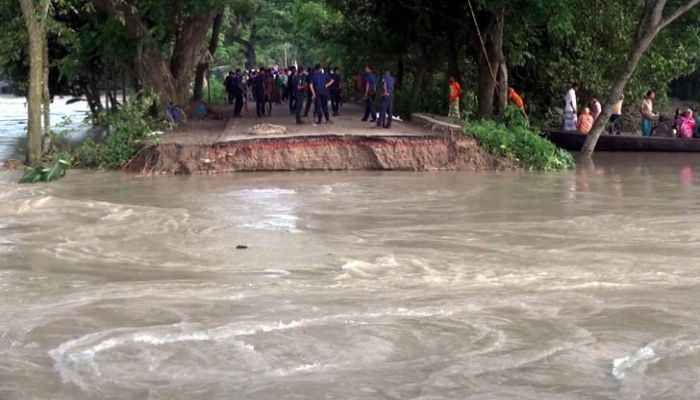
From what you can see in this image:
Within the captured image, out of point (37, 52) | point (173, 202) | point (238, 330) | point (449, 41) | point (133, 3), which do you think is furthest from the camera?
point (449, 41)

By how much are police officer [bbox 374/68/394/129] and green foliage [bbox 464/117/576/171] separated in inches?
76.2

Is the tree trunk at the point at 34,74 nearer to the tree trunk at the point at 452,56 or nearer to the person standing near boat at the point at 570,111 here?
the tree trunk at the point at 452,56

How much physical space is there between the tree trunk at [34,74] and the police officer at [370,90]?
7.54 m

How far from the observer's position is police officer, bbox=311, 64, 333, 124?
75.8 ft

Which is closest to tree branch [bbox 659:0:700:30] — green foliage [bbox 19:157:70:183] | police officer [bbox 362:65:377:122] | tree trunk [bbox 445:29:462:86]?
police officer [bbox 362:65:377:122]

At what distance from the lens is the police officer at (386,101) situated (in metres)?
21.9

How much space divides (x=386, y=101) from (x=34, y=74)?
25.6ft

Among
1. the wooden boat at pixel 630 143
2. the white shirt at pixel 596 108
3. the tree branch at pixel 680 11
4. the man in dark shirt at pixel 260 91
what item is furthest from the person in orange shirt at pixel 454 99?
the man in dark shirt at pixel 260 91

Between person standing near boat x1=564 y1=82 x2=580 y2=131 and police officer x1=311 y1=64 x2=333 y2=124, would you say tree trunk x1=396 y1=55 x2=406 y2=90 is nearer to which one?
person standing near boat x1=564 y1=82 x2=580 y2=131

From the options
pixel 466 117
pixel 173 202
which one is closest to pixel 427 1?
pixel 466 117

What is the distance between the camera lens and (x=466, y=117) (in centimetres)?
2681

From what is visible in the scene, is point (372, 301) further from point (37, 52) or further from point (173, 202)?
point (37, 52)

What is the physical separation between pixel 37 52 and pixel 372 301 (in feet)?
45.1

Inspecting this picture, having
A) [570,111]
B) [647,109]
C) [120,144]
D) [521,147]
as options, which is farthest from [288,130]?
[647,109]
